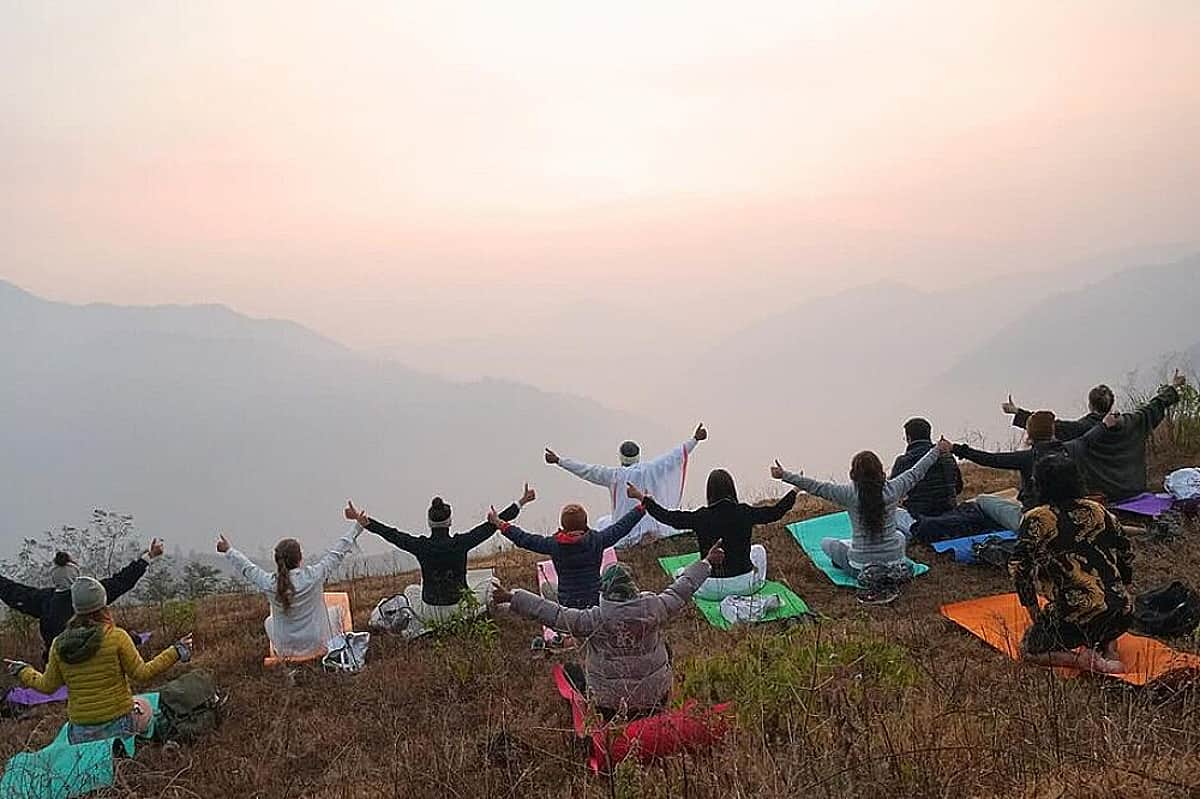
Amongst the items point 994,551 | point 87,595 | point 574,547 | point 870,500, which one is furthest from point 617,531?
point 87,595

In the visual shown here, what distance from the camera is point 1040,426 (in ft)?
26.8

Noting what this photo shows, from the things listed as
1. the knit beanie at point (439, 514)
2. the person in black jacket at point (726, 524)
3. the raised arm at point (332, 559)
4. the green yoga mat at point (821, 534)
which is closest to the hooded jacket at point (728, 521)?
the person in black jacket at point (726, 524)

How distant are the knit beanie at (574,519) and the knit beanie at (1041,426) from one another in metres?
4.24

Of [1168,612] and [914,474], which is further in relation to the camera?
[914,474]

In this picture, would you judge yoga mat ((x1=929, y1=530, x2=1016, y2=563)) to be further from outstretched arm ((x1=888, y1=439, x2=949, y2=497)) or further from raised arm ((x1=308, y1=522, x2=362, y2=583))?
raised arm ((x1=308, y1=522, x2=362, y2=583))

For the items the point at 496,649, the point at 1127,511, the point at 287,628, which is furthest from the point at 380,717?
the point at 1127,511

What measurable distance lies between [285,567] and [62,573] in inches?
77.9

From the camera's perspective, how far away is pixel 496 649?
7000mm

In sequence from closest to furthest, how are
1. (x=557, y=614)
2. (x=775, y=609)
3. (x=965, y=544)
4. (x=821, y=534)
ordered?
(x=557, y=614) → (x=775, y=609) → (x=965, y=544) → (x=821, y=534)

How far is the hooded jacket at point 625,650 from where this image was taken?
15.8 ft

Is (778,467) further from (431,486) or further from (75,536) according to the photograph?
(431,486)

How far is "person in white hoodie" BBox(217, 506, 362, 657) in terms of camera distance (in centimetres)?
748

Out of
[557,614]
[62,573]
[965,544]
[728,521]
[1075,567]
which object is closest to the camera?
[557,614]

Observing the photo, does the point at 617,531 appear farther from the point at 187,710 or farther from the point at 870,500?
the point at 187,710
